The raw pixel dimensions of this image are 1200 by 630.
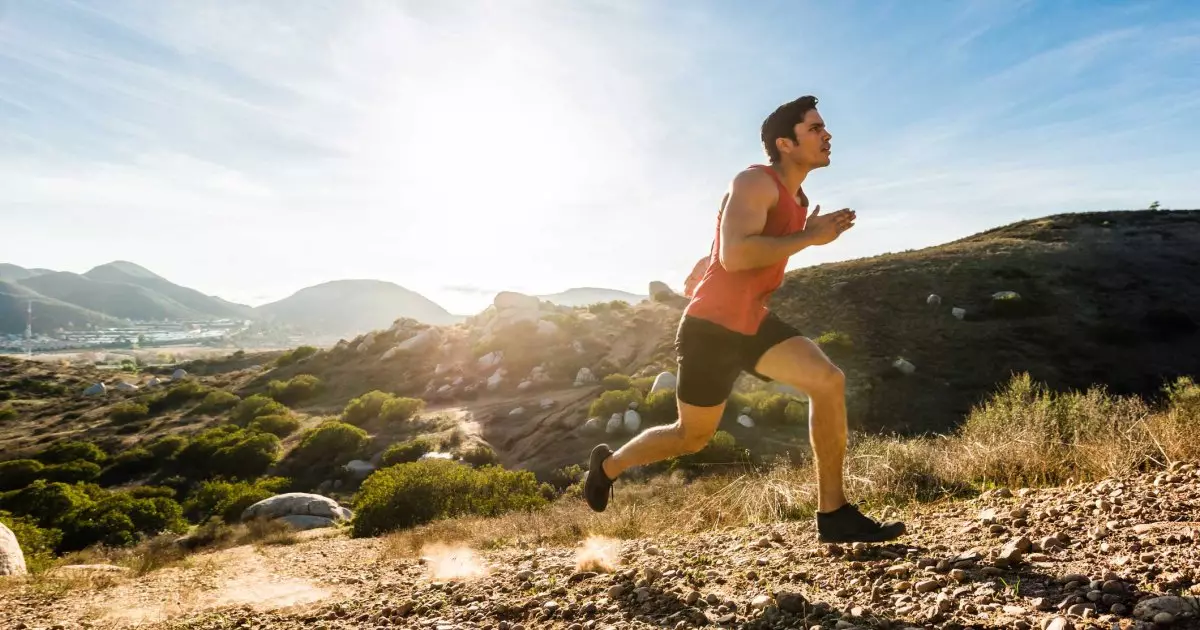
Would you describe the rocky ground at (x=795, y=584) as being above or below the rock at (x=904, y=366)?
above

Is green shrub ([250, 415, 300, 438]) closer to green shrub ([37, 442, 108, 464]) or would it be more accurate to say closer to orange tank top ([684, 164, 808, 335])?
green shrub ([37, 442, 108, 464])

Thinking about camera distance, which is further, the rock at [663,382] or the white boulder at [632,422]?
the rock at [663,382]

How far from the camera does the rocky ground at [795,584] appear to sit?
8.04 ft

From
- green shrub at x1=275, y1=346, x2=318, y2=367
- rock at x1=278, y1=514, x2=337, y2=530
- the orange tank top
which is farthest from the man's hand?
green shrub at x1=275, y1=346, x2=318, y2=367

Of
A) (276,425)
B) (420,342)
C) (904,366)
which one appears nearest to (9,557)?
(276,425)

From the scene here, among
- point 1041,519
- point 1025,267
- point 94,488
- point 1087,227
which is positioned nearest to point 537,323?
point 94,488

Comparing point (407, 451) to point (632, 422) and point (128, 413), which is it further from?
point (128, 413)

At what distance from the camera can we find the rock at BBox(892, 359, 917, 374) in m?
20.0

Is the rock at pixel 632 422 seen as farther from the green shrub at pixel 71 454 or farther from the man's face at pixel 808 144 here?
the green shrub at pixel 71 454

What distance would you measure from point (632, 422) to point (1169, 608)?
632 inches

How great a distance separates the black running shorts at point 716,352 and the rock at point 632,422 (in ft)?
47.1

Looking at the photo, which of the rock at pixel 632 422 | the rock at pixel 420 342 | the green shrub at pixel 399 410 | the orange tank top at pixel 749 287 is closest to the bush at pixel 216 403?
the rock at pixel 420 342

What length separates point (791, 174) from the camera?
3.62 metres

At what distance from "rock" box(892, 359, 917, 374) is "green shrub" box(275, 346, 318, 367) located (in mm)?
33280
